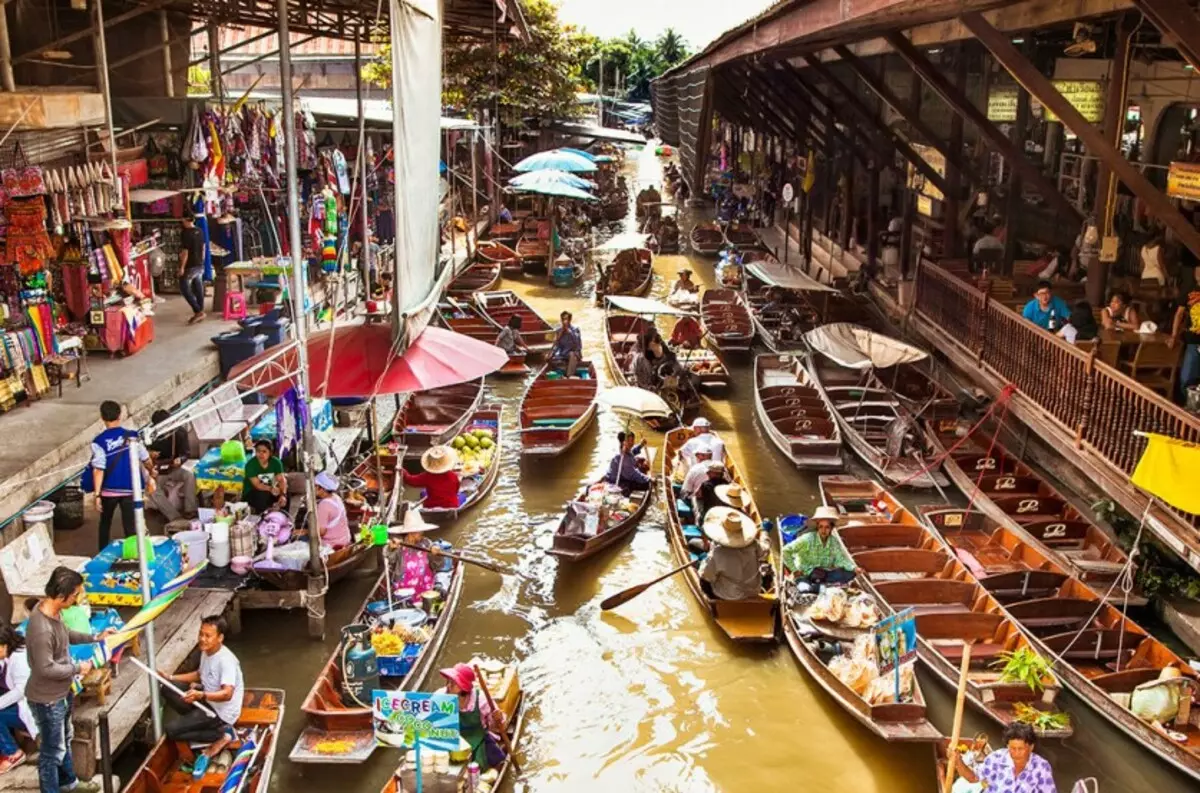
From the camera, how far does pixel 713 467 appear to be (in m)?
13.3

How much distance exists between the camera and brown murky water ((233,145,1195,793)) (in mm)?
9188

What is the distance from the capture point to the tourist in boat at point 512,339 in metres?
20.0

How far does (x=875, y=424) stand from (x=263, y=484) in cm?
913

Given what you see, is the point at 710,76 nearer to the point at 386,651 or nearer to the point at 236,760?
the point at 386,651

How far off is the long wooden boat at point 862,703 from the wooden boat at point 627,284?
50.5 feet

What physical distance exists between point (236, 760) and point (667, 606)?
5.36 meters

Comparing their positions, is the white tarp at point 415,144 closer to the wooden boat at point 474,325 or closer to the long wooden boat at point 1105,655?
the long wooden boat at point 1105,655

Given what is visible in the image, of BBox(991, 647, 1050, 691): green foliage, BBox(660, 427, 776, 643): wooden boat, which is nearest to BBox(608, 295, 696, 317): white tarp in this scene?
BBox(660, 427, 776, 643): wooden boat

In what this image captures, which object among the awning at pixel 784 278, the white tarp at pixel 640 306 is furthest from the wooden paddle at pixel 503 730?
the awning at pixel 784 278

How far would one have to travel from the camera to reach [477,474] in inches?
582

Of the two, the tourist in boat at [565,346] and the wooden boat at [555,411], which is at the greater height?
the tourist in boat at [565,346]

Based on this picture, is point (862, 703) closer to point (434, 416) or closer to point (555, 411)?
point (555, 411)

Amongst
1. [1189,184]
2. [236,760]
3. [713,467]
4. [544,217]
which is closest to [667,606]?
[713,467]

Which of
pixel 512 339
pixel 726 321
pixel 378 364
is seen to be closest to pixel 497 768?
pixel 378 364
